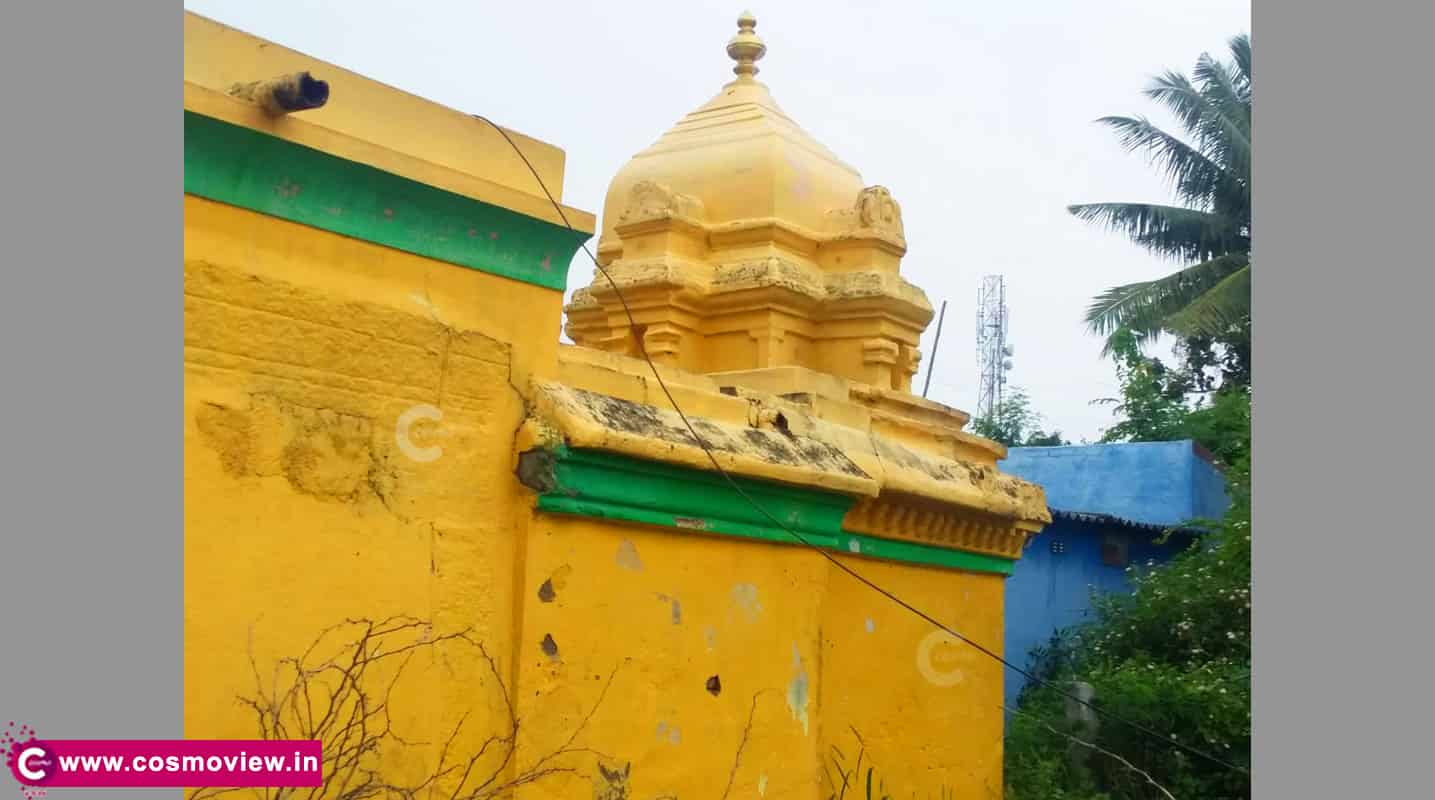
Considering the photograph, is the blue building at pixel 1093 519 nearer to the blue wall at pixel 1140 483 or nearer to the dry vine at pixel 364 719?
the blue wall at pixel 1140 483

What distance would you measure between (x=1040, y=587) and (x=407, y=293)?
7844mm

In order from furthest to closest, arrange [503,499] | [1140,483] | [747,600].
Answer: [1140,483] → [747,600] → [503,499]

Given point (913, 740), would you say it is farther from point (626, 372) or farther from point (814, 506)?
point (626, 372)

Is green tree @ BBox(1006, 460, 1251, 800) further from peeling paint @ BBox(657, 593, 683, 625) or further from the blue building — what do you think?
peeling paint @ BBox(657, 593, 683, 625)

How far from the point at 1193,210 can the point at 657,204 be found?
948cm

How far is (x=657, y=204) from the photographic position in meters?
8.80

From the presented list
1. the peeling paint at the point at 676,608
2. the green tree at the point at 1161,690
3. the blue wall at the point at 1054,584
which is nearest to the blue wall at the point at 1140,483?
the blue wall at the point at 1054,584

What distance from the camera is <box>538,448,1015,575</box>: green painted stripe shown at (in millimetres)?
5688

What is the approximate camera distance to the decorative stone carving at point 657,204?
8.78 meters

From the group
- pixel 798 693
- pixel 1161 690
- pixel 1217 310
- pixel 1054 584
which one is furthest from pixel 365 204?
pixel 1217 310

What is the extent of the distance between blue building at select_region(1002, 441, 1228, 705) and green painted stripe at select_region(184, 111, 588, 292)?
21.6ft

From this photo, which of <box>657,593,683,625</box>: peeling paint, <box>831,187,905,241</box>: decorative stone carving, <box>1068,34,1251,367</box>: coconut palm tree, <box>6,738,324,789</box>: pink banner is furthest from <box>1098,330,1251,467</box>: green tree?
<box>6,738,324,789</box>: pink banner

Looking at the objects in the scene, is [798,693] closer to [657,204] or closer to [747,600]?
[747,600]

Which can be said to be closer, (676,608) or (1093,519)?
(676,608)
